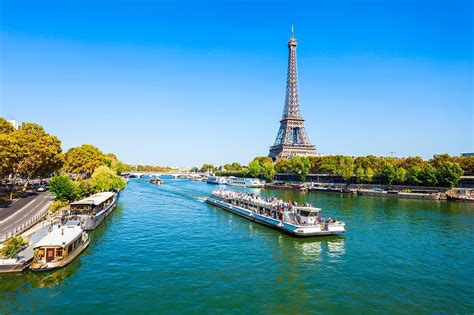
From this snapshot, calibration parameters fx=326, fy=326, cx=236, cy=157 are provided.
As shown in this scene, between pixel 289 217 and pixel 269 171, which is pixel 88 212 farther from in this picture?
pixel 269 171

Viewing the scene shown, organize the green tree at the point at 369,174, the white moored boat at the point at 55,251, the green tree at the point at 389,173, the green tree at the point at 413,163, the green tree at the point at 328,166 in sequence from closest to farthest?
the white moored boat at the point at 55,251, the green tree at the point at 389,173, the green tree at the point at 413,163, the green tree at the point at 369,174, the green tree at the point at 328,166

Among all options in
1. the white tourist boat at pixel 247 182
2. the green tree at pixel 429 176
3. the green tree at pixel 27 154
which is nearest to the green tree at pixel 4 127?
the green tree at pixel 27 154

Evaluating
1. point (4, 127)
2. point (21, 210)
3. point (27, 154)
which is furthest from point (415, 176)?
point (4, 127)

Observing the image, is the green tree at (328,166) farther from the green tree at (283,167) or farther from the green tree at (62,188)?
the green tree at (62,188)

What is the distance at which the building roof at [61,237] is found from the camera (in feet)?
94.7

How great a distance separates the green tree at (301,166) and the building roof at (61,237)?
121 metres

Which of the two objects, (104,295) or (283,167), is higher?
(283,167)

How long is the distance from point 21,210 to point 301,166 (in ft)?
379

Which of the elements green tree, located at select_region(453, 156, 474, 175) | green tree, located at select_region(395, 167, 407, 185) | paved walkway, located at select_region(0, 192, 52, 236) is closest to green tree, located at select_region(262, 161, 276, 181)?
green tree, located at select_region(395, 167, 407, 185)

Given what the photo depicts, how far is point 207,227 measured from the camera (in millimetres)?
49844

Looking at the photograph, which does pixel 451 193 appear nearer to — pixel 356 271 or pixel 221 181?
pixel 356 271

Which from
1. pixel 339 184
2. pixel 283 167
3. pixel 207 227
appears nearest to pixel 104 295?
pixel 207 227

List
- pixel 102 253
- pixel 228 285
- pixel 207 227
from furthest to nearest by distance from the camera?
pixel 207 227 → pixel 102 253 → pixel 228 285

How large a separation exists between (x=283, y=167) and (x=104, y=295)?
148 meters
